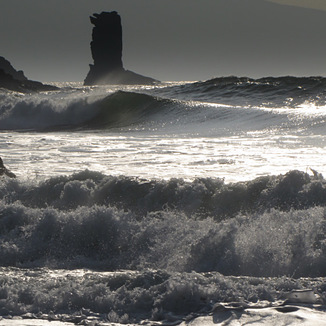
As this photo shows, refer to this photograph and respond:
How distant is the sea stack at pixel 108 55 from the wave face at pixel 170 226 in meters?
99.1

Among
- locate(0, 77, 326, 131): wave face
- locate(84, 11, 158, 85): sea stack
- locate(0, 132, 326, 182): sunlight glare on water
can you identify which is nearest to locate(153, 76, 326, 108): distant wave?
locate(0, 77, 326, 131): wave face

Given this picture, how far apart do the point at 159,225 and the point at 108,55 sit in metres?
106

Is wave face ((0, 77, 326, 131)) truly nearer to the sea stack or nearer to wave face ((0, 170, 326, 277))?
wave face ((0, 170, 326, 277))

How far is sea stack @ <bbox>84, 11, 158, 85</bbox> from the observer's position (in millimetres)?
106188

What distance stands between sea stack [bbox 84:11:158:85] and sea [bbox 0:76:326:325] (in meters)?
90.7

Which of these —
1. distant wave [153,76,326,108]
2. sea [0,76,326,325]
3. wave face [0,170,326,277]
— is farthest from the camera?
distant wave [153,76,326,108]

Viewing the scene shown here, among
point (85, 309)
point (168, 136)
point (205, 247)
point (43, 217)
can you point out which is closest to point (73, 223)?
point (43, 217)

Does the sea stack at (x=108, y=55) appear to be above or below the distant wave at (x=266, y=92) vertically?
above

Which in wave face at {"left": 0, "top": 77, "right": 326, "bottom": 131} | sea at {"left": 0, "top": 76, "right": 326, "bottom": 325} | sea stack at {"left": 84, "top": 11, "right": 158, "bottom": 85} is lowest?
sea at {"left": 0, "top": 76, "right": 326, "bottom": 325}

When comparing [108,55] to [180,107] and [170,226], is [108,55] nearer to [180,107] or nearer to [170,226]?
[180,107]

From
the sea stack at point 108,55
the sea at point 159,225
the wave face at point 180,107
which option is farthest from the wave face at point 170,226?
the sea stack at point 108,55

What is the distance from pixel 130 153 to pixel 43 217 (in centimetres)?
710

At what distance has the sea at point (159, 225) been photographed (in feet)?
16.0

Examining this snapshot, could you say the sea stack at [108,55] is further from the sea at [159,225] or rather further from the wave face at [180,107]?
the sea at [159,225]
